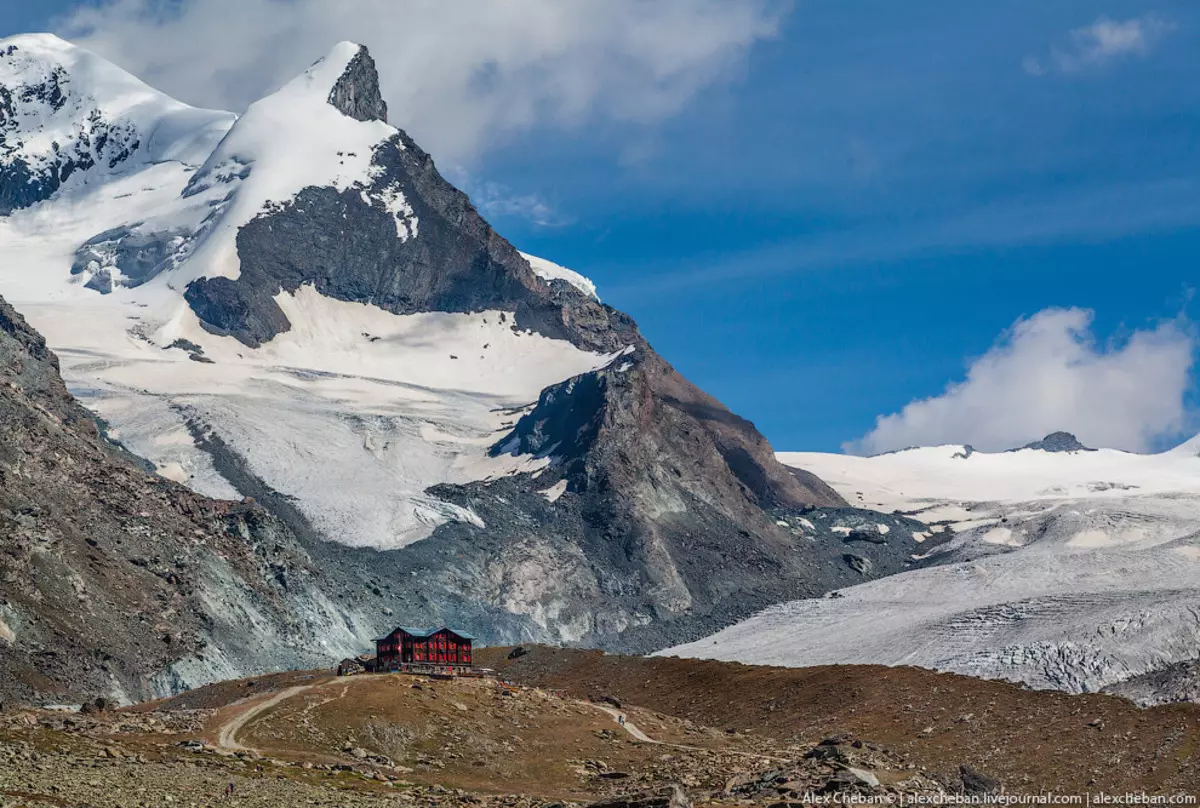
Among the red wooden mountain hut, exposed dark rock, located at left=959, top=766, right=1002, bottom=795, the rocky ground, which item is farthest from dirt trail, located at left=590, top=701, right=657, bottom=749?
exposed dark rock, located at left=959, top=766, right=1002, bottom=795

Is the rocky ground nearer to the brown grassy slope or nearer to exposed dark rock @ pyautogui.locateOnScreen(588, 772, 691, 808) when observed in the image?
exposed dark rock @ pyautogui.locateOnScreen(588, 772, 691, 808)

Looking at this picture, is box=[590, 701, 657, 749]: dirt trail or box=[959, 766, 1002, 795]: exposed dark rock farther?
box=[590, 701, 657, 749]: dirt trail

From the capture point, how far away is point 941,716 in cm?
12606

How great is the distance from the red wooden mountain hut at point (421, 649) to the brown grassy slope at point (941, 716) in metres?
15.8

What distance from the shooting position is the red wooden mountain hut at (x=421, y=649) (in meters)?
149

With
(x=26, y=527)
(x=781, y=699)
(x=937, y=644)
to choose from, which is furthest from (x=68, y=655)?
(x=937, y=644)

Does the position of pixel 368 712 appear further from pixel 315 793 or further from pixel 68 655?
pixel 68 655

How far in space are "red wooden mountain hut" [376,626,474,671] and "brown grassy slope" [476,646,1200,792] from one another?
1581 centimetres

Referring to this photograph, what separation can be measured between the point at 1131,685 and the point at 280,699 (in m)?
69.4

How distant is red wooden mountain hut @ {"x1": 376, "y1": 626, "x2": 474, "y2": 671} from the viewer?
149 metres

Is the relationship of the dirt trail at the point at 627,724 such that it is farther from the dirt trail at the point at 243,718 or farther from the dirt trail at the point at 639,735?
the dirt trail at the point at 243,718

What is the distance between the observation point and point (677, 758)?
108 meters

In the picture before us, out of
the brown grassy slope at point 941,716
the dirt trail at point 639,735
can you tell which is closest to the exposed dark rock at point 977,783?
the brown grassy slope at point 941,716

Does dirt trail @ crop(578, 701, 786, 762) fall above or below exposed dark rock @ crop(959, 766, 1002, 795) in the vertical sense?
above
